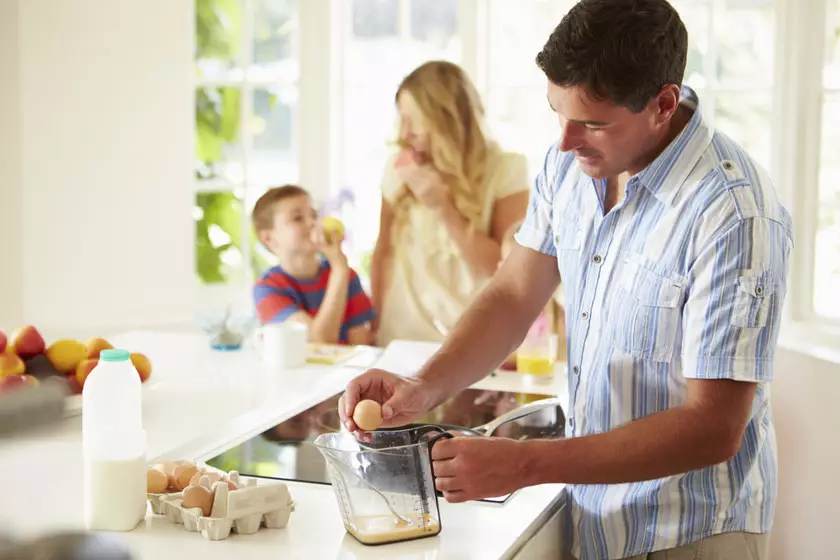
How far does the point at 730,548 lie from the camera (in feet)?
4.47

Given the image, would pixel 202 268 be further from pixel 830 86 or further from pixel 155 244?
pixel 830 86

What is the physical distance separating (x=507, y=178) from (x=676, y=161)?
5.41 ft

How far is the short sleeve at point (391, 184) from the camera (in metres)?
3.04

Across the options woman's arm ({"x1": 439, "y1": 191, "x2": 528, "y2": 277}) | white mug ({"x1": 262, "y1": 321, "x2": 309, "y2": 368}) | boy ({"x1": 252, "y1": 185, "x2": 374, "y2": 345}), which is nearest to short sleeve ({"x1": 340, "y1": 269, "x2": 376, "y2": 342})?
boy ({"x1": 252, "y1": 185, "x2": 374, "y2": 345})

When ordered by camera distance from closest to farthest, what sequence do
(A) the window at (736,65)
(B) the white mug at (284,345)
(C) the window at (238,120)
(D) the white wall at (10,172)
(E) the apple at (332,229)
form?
(B) the white mug at (284,345) < (E) the apple at (332,229) < (A) the window at (736,65) < (D) the white wall at (10,172) < (C) the window at (238,120)

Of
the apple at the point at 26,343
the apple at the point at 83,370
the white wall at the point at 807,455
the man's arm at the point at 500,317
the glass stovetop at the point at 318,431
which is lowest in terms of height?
the white wall at the point at 807,455

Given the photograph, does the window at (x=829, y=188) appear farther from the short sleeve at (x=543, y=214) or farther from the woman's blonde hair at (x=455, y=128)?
the short sleeve at (x=543, y=214)

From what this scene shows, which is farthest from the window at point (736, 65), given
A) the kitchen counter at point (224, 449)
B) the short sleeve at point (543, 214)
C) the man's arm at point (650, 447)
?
the man's arm at point (650, 447)

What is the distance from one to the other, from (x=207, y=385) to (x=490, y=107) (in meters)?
2.14

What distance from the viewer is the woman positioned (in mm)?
2971

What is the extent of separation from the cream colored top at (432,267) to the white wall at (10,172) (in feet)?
5.13

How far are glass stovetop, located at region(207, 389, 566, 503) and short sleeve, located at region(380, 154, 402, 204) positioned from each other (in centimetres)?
112

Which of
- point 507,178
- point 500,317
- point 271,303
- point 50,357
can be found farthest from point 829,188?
point 50,357

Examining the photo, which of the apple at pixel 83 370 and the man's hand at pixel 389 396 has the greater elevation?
the man's hand at pixel 389 396
